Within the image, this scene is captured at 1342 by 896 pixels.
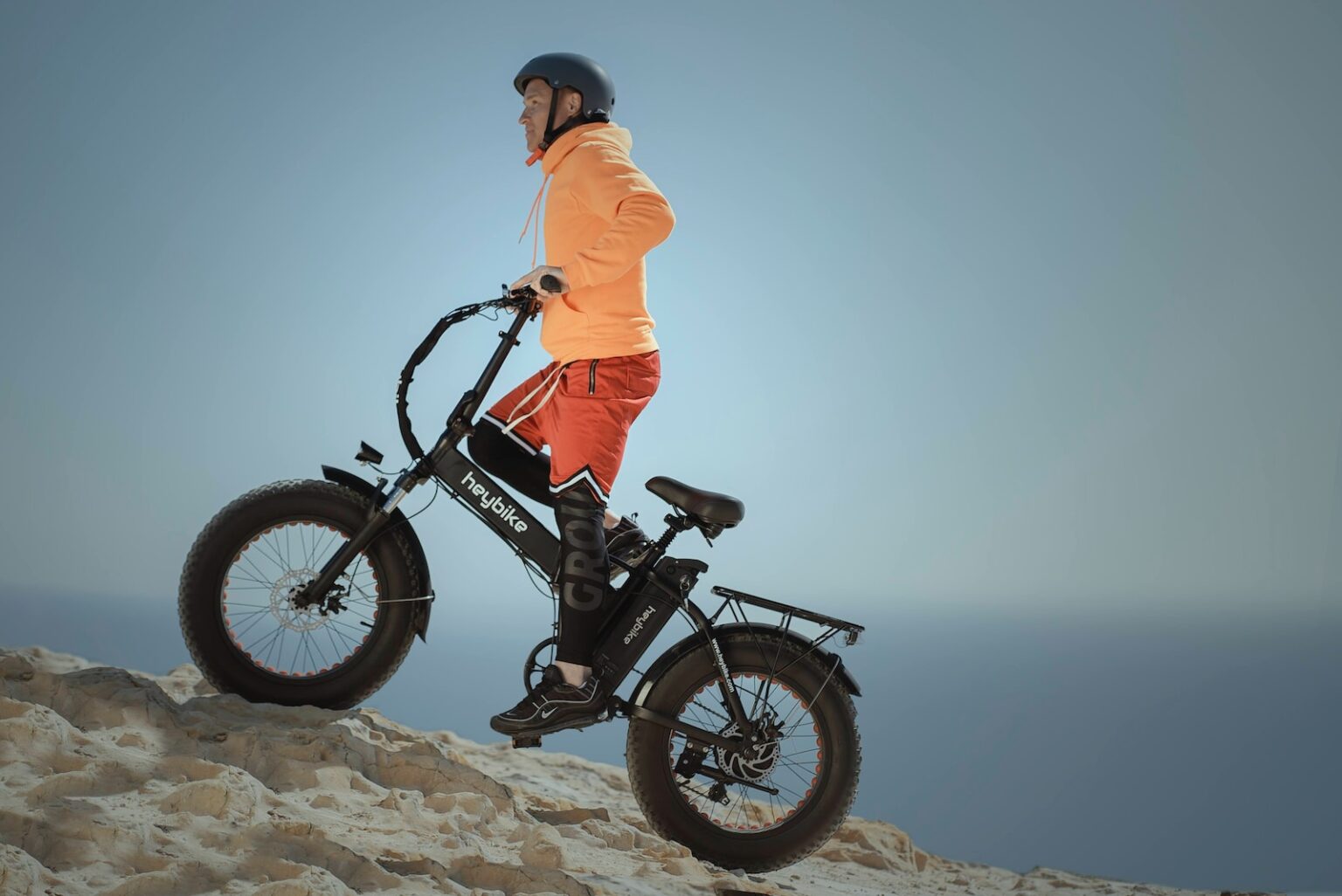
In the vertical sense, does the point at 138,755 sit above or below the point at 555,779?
below

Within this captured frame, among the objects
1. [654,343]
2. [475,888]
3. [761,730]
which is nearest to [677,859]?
[761,730]

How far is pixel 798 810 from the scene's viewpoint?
2943mm

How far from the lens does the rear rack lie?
115 inches

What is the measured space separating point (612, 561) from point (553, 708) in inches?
17.5

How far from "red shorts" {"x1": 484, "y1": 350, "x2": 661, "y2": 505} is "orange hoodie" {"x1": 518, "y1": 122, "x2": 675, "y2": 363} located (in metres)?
0.04

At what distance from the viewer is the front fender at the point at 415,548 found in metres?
3.22

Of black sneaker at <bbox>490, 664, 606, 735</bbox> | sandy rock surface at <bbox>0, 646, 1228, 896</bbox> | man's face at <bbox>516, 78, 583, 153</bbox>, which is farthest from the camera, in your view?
man's face at <bbox>516, 78, 583, 153</bbox>

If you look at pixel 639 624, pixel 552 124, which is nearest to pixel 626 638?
pixel 639 624

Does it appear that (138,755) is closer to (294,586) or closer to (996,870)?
(294,586)

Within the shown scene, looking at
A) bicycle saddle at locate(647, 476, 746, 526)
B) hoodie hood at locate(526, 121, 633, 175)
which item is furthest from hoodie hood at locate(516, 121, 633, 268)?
bicycle saddle at locate(647, 476, 746, 526)

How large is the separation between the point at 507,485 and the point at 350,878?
1302 millimetres

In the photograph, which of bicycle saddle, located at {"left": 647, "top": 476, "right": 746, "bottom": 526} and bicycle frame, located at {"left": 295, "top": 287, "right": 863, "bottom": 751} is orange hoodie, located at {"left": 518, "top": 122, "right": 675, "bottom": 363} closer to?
bicycle frame, located at {"left": 295, "top": 287, "right": 863, "bottom": 751}

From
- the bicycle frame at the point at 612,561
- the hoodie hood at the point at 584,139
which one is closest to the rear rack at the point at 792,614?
the bicycle frame at the point at 612,561

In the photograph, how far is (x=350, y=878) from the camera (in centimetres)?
221
